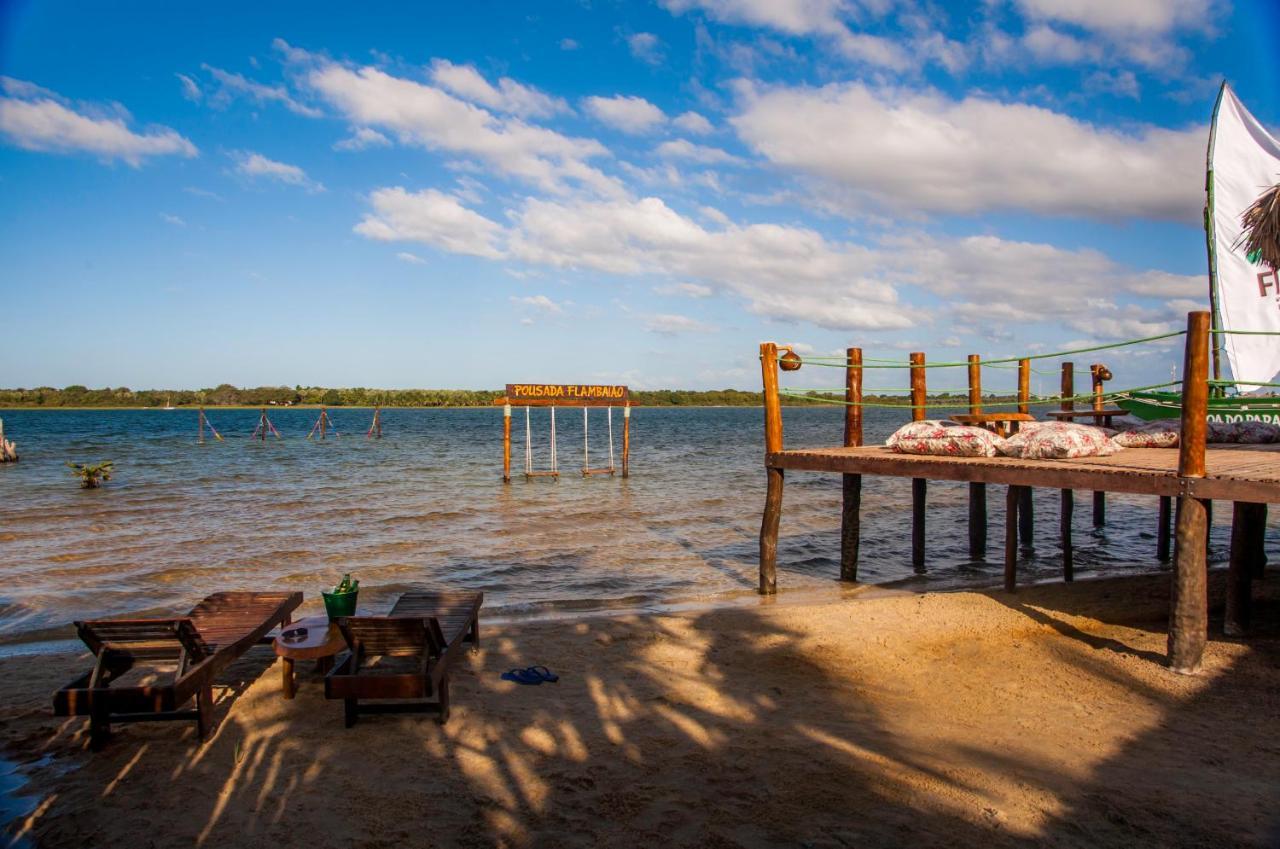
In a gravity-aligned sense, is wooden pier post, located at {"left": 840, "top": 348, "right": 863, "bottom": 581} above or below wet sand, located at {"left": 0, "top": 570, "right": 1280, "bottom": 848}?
above

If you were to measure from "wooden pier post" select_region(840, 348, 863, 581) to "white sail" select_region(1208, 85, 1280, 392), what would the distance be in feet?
19.0

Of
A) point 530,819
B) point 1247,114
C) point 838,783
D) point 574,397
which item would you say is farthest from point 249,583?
point 1247,114

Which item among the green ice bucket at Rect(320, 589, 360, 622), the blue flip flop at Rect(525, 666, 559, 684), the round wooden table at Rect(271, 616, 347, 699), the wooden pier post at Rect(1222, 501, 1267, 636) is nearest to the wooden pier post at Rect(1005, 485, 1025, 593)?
the wooden pier post at Rect(1222, 501, 1267, 636)

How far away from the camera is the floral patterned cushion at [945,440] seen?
352 inches

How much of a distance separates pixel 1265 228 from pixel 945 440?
236 inches

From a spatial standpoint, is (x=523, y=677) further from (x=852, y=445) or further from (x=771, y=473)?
(x=852, y=445)

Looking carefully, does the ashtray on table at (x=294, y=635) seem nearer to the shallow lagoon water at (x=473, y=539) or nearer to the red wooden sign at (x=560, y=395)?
the shallow lagoon water at (x=473, y=539)

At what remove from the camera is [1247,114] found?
38.8 feet

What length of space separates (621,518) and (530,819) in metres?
15.3

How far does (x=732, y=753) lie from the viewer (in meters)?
5.53

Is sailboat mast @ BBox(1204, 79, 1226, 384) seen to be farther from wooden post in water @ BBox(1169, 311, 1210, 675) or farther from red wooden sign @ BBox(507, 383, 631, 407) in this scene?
red wooden sign @ BBox(507, 383, 631, 407)

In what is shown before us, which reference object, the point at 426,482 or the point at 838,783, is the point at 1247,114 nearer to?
the point at 838,783

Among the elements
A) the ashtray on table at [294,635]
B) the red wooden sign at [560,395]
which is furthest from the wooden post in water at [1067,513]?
the red wooden sign at [560,395]

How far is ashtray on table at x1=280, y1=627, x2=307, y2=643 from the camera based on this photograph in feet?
22.2
